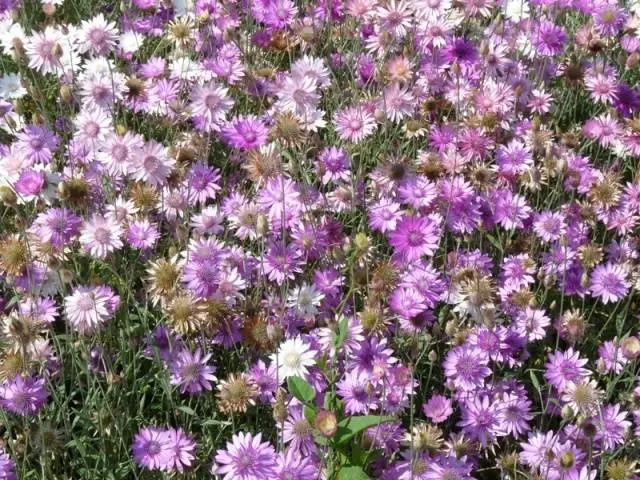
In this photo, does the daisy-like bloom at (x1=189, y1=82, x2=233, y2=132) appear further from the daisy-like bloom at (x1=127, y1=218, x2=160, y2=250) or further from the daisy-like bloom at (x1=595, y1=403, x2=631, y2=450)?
the daisy-like bloom at (x1=595, y1=403, x2=631, y2=450)

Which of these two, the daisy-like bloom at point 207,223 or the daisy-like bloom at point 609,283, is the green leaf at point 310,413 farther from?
the daisy-like bloom at point 609,283

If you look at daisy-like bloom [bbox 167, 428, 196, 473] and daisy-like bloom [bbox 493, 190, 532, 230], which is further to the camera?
daisy-like bloom [bbox 493, 190, 532, 230]

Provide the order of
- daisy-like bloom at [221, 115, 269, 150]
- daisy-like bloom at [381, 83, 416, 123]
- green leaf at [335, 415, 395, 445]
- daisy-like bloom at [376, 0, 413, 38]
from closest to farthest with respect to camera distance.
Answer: green leaf at [335, 415, 395, 445] < daisy-like bloom at [221, 115, 269, 150] < daisy-like bloom at [381, 83, 416, 123] < daisy-like bloom at [376, 0, 413, 38]

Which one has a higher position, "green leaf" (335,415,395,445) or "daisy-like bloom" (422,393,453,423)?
"daisy-like bloom" (422,393,453,423)

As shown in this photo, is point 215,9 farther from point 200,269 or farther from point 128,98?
point 200,269

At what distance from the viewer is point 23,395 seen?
2.17 m

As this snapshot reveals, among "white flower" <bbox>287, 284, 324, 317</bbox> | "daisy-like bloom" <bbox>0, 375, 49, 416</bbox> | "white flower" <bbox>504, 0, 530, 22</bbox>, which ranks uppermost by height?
"white flower" <bbox>504, 0, 530, 22</bbox>

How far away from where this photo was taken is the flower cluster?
2.25 metres

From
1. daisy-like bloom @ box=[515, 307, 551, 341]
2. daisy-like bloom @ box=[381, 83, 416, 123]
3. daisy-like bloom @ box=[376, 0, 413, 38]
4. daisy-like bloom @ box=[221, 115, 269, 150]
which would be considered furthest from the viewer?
daisy-like bloom @ box=[376, 0, 413, 38]

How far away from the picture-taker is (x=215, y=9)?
3.69 meters

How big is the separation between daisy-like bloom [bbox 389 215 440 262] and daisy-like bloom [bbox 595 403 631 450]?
645mm

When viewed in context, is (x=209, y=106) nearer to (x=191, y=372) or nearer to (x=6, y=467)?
(x=191, y=372)

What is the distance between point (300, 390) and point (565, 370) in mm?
893

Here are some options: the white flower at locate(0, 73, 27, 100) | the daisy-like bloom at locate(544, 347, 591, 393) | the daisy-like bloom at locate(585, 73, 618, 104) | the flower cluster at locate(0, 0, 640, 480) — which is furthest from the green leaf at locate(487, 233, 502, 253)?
the white flower at locate(0, 73, 27, 100)
